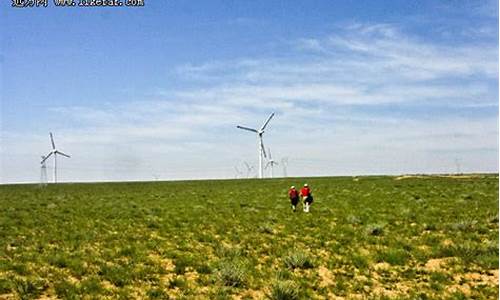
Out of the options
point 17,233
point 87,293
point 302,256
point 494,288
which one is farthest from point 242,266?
point 17,233

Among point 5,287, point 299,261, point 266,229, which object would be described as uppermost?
point 266,229

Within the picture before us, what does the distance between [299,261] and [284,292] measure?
125 inches

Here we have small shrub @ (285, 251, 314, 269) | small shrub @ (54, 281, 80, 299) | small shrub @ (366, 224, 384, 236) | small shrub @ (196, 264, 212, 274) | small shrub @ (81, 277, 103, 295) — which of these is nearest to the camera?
small shrub @ (54, 281, 80, 299)

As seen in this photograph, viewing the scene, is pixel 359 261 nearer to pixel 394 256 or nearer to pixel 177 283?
pixel 394 256

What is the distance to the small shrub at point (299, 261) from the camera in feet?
45.7

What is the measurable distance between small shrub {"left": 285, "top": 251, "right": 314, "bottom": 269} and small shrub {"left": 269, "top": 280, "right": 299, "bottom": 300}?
2753mm

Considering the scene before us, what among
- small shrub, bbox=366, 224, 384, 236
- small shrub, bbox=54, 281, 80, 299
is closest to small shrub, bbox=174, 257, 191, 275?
small shrub, bbox=54, 281, 80, 299

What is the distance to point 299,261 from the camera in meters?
14.0

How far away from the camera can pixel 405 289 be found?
452 inches

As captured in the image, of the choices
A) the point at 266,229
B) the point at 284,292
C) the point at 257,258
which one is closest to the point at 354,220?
the point at 266,229

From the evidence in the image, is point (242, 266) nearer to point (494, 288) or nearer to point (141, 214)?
point (494, 288)

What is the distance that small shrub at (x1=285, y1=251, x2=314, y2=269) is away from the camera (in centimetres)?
1394

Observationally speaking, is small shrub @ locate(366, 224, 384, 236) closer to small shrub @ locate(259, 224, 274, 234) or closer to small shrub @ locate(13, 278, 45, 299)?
small shrub @ locate(259, 224, 274, 234)

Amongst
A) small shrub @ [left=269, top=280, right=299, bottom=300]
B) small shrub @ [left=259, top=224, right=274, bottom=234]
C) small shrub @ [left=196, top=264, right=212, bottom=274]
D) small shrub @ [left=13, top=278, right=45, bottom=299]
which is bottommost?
small shrub @ [left=269, top=280, right=299, bottom=300]
